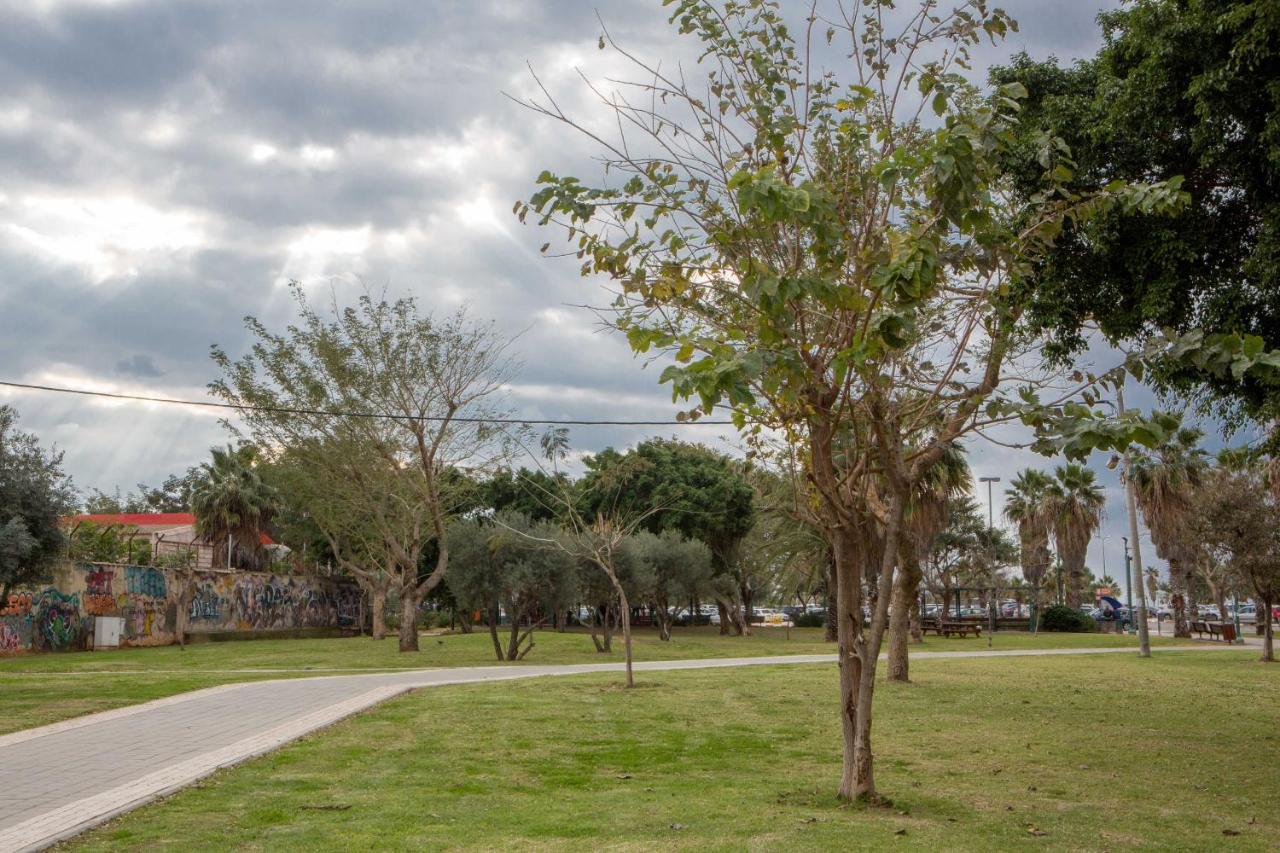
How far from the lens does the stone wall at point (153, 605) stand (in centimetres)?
3359

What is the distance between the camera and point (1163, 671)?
24984 millimetres

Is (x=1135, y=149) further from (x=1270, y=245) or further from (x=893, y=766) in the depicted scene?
(x=893, y=766)

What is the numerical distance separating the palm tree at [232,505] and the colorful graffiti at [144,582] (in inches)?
469

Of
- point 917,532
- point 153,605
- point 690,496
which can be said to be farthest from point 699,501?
point 153,605

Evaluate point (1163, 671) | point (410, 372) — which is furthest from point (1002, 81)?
point (410, 372)

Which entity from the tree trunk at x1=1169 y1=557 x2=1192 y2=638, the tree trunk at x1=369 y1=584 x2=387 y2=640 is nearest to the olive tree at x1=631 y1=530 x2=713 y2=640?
the tree trunk at x1=369 y1=584 x2=387 y2=640

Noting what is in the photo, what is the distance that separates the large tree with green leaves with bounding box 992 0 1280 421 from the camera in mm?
10945

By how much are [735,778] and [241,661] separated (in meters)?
23.3

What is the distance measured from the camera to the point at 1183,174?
1188 cm

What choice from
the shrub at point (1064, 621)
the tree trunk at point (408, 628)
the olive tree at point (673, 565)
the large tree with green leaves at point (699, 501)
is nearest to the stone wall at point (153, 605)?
the tree trunk at point (408, 628)

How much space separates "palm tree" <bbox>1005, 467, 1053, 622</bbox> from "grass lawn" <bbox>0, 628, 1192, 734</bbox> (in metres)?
10.1

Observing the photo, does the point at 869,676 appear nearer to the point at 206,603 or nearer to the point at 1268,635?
the point at 1268,635

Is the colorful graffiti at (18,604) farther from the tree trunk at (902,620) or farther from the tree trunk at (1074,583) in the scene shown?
the tree trunk at (1074,583)

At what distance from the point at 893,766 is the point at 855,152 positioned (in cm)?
580
